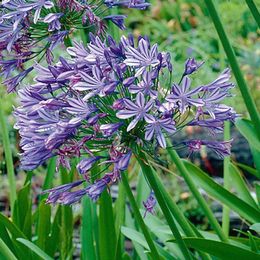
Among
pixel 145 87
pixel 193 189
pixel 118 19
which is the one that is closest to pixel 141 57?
pixel 145 87

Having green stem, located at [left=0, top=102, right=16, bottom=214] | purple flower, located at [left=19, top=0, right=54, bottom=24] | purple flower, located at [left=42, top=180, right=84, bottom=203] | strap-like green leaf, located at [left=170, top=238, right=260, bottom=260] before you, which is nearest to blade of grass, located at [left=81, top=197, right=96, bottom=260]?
green stem, located at [left=0, top=102, right=16, bottom=214]

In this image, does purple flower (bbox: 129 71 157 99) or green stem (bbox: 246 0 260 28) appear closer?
purple flower (bbox: 129 71 157 99)

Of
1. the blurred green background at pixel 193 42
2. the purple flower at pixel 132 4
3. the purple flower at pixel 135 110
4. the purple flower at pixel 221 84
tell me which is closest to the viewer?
the purple flower at pixel 135 110

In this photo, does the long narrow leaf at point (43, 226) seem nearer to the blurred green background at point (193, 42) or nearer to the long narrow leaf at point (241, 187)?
the long narrow leaf at point (241, 187)

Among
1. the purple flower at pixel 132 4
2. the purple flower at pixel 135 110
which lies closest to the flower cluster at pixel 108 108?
the purple flower at pixel 135 110

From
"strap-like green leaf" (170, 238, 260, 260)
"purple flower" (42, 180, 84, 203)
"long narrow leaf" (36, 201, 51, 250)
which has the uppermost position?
"purple flower" (42, 180, 84, 203)

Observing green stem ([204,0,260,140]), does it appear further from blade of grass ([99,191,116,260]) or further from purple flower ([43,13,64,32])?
blade of grass ([99,191,116,260])
